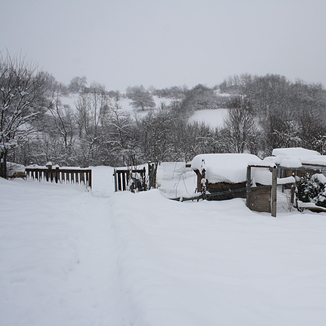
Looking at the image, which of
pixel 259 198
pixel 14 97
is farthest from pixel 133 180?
pixel 14 97

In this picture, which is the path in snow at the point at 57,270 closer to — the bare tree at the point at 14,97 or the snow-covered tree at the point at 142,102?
the bare tree at the point at 14,97

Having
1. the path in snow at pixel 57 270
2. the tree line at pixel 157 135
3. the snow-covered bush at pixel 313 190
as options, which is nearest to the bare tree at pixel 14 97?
the tree line at pixel 157 135

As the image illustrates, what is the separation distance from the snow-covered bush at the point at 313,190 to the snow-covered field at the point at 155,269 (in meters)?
1.91

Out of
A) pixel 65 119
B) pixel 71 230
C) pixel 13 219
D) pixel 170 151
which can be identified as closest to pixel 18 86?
pixel 13 219

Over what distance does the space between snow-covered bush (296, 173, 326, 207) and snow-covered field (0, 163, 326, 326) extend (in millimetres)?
1912

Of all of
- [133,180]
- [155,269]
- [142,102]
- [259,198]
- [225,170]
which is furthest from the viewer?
[142,102]

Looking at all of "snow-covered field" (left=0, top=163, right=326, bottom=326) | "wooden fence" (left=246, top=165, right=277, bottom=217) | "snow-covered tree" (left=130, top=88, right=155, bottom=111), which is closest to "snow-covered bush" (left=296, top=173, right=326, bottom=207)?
"wooden fence" (left=246, top=165, right=277, bottom=217)

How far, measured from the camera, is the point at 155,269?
2.47 m

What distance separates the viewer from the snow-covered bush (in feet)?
20.3

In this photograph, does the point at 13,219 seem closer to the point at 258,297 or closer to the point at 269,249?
the point at 258,297

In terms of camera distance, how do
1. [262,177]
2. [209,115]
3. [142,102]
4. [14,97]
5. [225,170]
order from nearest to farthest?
1. [262,177]
2. [225,170]
3. [14,97]
4. [209,115]
5. [142,102]

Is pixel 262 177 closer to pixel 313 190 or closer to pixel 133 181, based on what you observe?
pixel 313 190

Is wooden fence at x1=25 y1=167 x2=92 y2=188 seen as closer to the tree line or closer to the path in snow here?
the tree line

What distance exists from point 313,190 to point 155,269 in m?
6.08
